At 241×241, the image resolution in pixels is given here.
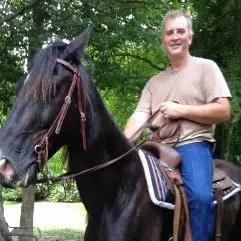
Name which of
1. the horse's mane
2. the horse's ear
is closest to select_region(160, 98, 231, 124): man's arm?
the horse's mane

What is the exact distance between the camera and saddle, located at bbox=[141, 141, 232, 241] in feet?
11.0

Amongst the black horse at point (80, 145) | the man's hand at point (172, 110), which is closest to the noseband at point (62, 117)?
the black horse at point (80, 145)

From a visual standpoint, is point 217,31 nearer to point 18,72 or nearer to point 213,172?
point 18,72

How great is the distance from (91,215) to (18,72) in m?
5.25

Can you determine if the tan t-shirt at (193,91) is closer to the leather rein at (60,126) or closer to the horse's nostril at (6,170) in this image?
the leather rein at (60,126)

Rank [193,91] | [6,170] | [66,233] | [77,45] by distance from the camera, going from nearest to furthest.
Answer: [6,170] → [77,45] → [193,91] → [66,233]

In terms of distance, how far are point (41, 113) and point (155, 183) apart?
0.93 metres

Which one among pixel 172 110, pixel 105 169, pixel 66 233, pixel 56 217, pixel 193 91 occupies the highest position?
pixel 193 91

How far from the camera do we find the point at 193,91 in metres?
3.64

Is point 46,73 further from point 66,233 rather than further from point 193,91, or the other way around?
point 66,233

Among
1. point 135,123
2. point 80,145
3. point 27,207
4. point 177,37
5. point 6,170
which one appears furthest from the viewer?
point 27,207

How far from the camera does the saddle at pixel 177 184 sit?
335 cm

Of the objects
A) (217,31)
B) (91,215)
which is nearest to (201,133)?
(91,215)

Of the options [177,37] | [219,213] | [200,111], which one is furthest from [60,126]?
[219,213]
